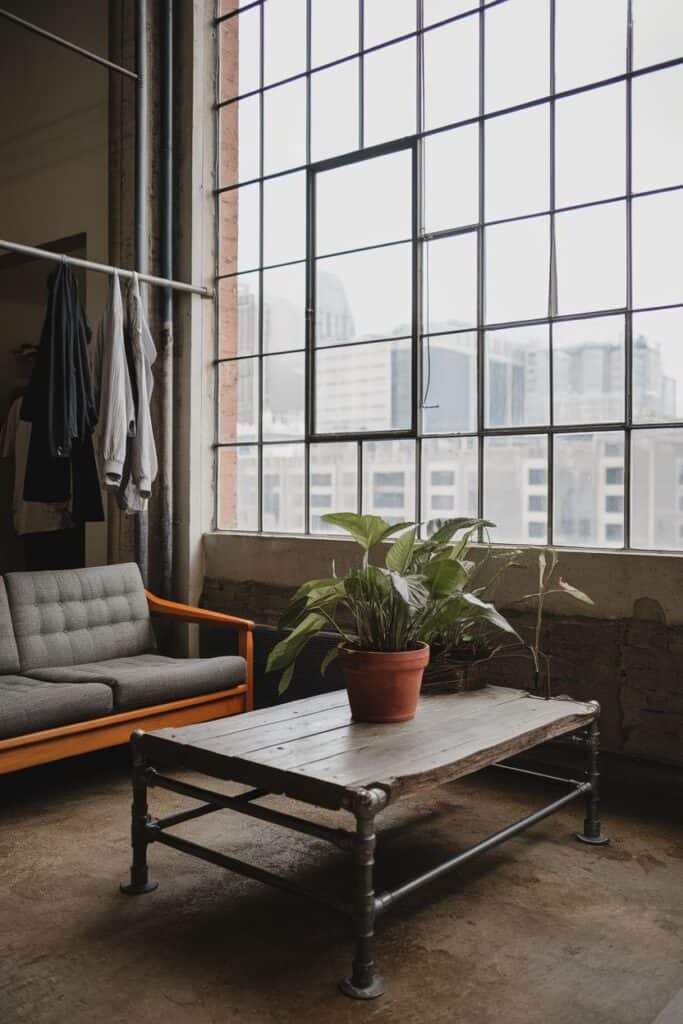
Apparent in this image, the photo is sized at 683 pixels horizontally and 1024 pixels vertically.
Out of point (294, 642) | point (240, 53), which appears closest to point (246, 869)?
point (294, 642)

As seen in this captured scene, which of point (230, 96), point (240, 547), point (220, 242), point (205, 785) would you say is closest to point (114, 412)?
point (240, 547)

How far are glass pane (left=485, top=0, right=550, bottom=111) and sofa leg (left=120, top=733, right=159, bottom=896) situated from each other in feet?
10.9

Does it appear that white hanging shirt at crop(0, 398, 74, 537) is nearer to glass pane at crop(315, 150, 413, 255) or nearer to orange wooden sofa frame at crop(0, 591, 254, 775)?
orange wooden sofa frame at crop(0, 591, 254, 775)

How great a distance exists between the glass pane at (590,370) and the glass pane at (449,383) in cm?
43

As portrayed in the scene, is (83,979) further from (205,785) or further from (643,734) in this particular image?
(643,734)

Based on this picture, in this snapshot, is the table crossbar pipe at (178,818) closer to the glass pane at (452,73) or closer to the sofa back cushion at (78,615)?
the sofa back cushion at (78,615)

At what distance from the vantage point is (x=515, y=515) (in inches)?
164

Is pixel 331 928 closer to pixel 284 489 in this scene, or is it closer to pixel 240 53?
→ pixel 284 489

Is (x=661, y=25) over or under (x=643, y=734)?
over

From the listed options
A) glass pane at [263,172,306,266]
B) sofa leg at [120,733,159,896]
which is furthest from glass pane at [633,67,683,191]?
sofa leg at [120,733,159,896]

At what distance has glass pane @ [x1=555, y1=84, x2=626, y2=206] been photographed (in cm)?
389

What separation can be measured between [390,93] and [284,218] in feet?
2.91

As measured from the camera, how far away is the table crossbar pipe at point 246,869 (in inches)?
92.4

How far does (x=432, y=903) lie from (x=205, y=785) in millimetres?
1436
